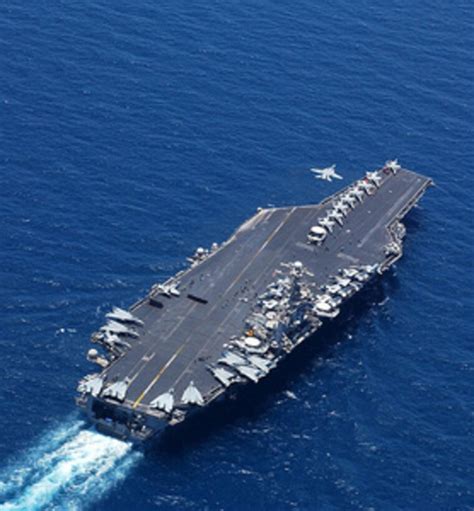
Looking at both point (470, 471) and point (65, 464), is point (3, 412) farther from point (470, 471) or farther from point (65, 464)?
point (470, 471)

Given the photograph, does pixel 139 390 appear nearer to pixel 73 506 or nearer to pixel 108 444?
pixel 108 444

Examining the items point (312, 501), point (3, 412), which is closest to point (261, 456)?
point (312, 501)

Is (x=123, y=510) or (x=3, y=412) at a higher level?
(x=3, y=412)

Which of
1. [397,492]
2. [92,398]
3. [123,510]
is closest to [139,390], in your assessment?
[92,398]

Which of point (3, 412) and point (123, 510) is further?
point (3, 412)

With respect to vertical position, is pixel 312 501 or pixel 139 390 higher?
pixel 139 390

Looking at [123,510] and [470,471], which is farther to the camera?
[470,471]
